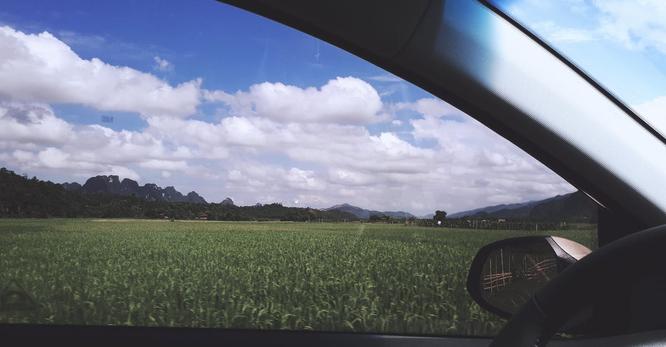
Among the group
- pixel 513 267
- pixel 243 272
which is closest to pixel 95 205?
pixel 243 272

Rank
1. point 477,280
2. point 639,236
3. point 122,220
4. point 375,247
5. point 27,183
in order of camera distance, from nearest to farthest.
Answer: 1. point 639,236
2. point 477,280
3. point 375,247
4. point 122,220
5. point 27,183

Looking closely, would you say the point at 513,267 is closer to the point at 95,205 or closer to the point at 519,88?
the point at 519,88

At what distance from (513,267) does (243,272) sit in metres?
4.93

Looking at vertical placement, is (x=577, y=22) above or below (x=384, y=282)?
above

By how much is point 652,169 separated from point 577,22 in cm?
49

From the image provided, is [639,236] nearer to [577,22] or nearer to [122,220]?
[577,22]

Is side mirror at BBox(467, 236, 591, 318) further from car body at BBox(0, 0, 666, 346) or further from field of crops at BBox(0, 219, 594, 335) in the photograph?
field of crops at BBox(0, 219, 594, 335)

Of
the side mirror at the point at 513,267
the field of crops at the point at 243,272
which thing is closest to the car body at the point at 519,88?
the side mirror at the point at 513,267

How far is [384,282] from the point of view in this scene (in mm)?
5250

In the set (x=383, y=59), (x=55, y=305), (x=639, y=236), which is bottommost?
(x=55, y=305)

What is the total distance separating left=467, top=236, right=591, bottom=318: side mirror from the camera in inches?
62.9

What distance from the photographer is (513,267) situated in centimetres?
184

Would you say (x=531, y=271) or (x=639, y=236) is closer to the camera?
(x=639, y=236)

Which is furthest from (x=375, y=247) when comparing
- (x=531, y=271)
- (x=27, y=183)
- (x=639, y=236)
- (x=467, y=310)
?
(x=639, y=236)
